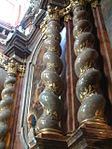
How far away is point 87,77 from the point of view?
275cm

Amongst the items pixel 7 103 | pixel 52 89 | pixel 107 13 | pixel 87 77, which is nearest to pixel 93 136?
pixel 87 77

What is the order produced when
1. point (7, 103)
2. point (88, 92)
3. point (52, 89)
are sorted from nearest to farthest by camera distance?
point (88, 92) → point (52, 89) → point (7, 103)

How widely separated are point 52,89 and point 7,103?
7.24 ft

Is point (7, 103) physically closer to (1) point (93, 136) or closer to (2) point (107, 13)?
(2) point (107, 13)

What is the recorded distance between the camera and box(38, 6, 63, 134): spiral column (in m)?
2.82

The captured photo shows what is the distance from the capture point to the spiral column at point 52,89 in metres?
2.82

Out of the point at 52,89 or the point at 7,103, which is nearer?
the point at 52,89

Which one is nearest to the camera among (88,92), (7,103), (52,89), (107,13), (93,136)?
(93,136)

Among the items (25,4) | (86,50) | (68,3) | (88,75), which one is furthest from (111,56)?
(25,4)

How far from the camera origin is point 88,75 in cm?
276

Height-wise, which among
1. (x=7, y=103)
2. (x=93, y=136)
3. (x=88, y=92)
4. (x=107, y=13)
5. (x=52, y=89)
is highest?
(x=107, y=13)

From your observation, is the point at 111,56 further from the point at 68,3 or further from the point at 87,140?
the point at 68,3

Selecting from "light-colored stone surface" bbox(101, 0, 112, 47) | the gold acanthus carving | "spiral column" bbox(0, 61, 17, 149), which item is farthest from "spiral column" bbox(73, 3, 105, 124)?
"spiral column" bbox(0, 61, 17, 149)

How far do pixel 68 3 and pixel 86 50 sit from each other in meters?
1.84
